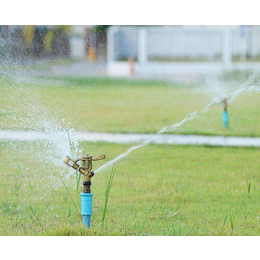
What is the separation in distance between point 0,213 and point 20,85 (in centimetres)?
289

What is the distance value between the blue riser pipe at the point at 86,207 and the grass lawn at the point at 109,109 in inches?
49.5

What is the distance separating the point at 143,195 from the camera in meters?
4.34

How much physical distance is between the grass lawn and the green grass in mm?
371

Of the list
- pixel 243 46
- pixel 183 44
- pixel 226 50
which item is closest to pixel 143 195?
pixel 183 44

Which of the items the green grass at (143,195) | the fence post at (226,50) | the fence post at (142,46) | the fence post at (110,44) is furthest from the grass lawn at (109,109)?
the fence post at (226,50)

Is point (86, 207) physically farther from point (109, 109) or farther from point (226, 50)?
point (226, 50)

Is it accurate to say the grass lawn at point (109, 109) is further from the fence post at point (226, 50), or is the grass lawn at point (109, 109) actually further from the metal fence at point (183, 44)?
the fence post at point (226, 50)

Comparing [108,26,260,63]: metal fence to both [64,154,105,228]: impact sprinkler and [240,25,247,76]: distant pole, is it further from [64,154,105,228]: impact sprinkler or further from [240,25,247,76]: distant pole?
[64,154,105,228]: impact sprinkler

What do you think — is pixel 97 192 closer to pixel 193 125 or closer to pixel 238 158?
pixel 238 158

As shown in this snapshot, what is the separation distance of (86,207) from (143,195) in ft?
3.83

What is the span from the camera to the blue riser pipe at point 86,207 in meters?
3.17

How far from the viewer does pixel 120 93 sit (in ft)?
38.2

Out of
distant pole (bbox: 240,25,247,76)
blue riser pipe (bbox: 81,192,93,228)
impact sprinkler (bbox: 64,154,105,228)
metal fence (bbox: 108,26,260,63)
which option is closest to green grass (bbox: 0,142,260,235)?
blue riser pipe (bbox: 81,192,93,228)

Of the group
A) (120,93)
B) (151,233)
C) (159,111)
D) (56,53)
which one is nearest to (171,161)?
(151,233)
